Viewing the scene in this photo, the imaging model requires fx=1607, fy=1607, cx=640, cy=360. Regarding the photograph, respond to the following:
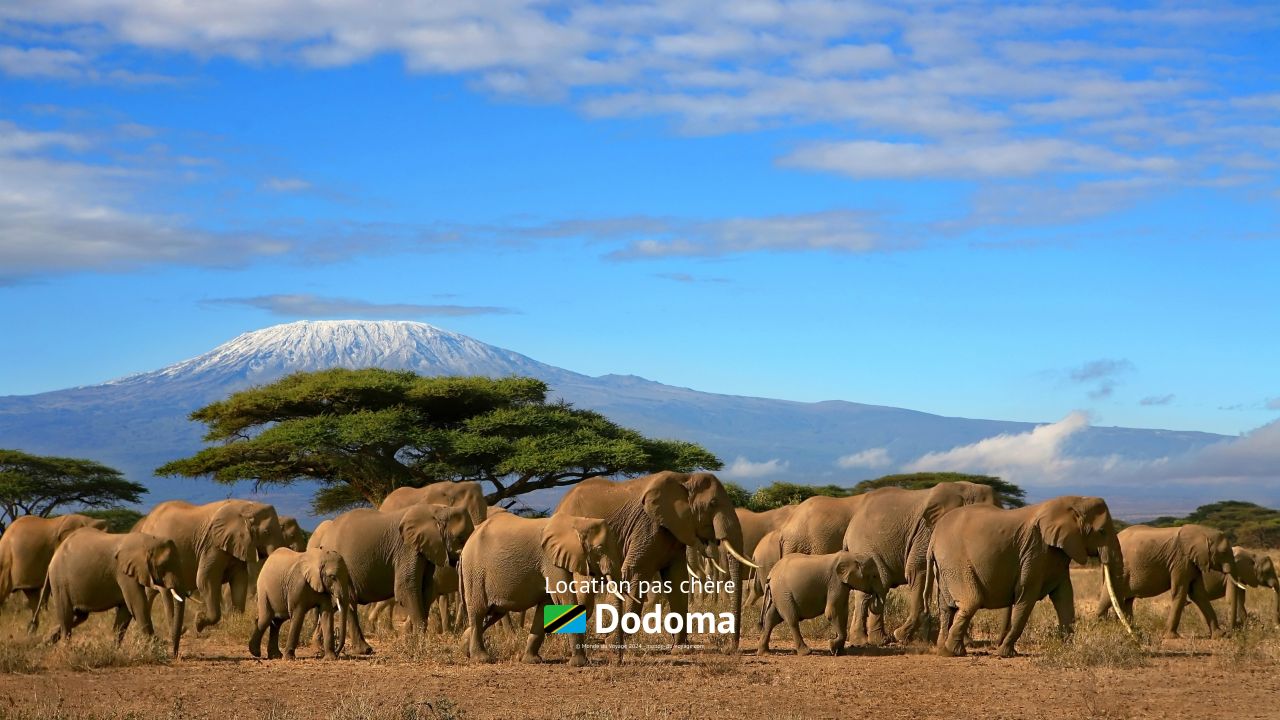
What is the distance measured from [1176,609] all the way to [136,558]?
13.2 metres

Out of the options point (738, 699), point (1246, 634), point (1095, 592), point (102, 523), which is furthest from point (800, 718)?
point (1095, 592)

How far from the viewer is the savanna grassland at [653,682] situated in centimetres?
1408

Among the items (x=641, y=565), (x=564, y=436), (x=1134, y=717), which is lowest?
(x=1134, y=717)

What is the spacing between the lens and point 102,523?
77.6 feet

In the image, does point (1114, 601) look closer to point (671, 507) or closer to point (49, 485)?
point (671, 507)

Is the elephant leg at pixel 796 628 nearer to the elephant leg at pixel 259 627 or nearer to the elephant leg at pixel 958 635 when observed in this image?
the elephant leg at pixel 958 635

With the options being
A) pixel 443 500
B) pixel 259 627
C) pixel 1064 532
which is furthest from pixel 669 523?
pixel 443 500

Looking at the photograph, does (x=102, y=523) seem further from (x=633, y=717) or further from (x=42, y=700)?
(x=633, y=717)

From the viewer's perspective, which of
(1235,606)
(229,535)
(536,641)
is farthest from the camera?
(1235,606)

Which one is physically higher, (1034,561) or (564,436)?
(564,436)

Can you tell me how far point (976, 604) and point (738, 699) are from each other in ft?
14.7

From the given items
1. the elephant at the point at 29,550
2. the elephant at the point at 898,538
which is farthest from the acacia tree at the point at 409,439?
the elephant at the point at 898,538

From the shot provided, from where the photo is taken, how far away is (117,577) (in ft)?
60.5

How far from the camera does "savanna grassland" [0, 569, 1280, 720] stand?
14078 mm
